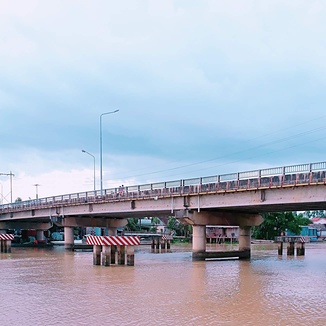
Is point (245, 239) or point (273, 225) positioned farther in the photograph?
point (273, 225)

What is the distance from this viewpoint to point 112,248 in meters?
36.5

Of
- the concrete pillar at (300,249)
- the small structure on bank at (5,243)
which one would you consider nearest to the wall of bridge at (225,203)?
the small structure on bank at (5,243)

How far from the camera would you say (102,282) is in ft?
83.5

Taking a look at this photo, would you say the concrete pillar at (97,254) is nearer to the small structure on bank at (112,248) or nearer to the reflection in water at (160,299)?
the small structure on bank at (112,248)

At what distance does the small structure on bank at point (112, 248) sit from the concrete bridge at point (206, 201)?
9.93 metres

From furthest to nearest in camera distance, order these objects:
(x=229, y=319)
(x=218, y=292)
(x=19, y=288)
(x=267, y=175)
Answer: (x=267, y=175), (x=19, y=288), (x=218, y=292), (x=229, y=319)

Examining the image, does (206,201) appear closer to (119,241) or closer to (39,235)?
(119,241)

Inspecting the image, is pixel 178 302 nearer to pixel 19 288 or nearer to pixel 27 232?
pixel 19 288

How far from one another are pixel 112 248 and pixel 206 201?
1109cm

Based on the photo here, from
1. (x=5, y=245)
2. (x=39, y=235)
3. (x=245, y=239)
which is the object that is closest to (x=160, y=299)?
(x=245, y=239)

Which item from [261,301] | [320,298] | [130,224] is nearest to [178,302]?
[261,301]

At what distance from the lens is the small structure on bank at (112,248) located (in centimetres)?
3438

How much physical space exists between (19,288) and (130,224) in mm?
122061

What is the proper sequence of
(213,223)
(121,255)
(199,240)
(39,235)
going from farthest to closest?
(39,235) → (213,223) → (199,240) → (121,255)
